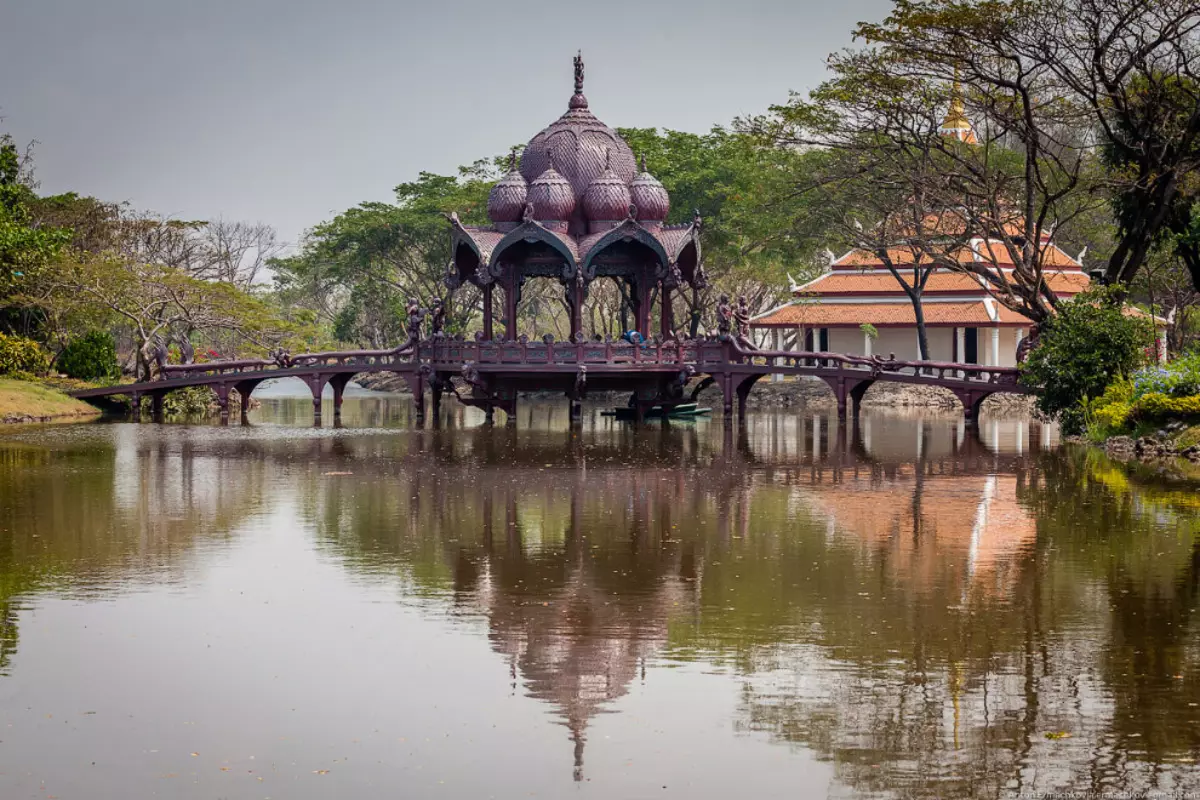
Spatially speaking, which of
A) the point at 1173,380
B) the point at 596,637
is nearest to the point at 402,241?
the point at 1173,380

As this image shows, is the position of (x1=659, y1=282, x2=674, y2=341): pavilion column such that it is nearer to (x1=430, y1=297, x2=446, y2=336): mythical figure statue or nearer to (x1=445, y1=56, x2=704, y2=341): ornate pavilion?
(x1=445, y1=56, x2=704, y2=341): ornate pavilion

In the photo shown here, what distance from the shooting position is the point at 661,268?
3916 cm

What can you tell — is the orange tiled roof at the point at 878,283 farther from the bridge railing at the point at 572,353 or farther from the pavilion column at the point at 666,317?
the bridge railing at the point at 572,353

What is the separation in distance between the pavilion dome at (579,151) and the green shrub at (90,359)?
15.6 m

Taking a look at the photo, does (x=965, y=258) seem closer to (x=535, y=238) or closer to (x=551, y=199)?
(x=551, y=199)

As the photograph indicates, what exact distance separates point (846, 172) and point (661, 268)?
17.1 feet

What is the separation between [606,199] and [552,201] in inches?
55.1

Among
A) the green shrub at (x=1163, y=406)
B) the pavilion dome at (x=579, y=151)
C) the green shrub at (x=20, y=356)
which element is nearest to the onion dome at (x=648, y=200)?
the pavilion dome at (x=579, y=151)

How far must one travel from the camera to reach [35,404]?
40844mm

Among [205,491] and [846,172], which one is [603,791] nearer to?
[205,491]

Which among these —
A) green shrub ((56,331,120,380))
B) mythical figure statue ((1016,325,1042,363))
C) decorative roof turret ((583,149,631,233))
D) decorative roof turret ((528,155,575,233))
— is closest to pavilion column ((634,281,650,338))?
decorative roof turret ((583,149,631,233))

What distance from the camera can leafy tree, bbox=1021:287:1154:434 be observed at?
32.4m

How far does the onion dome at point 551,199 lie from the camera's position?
38.4 m

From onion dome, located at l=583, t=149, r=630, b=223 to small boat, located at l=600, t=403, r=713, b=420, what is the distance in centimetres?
511
